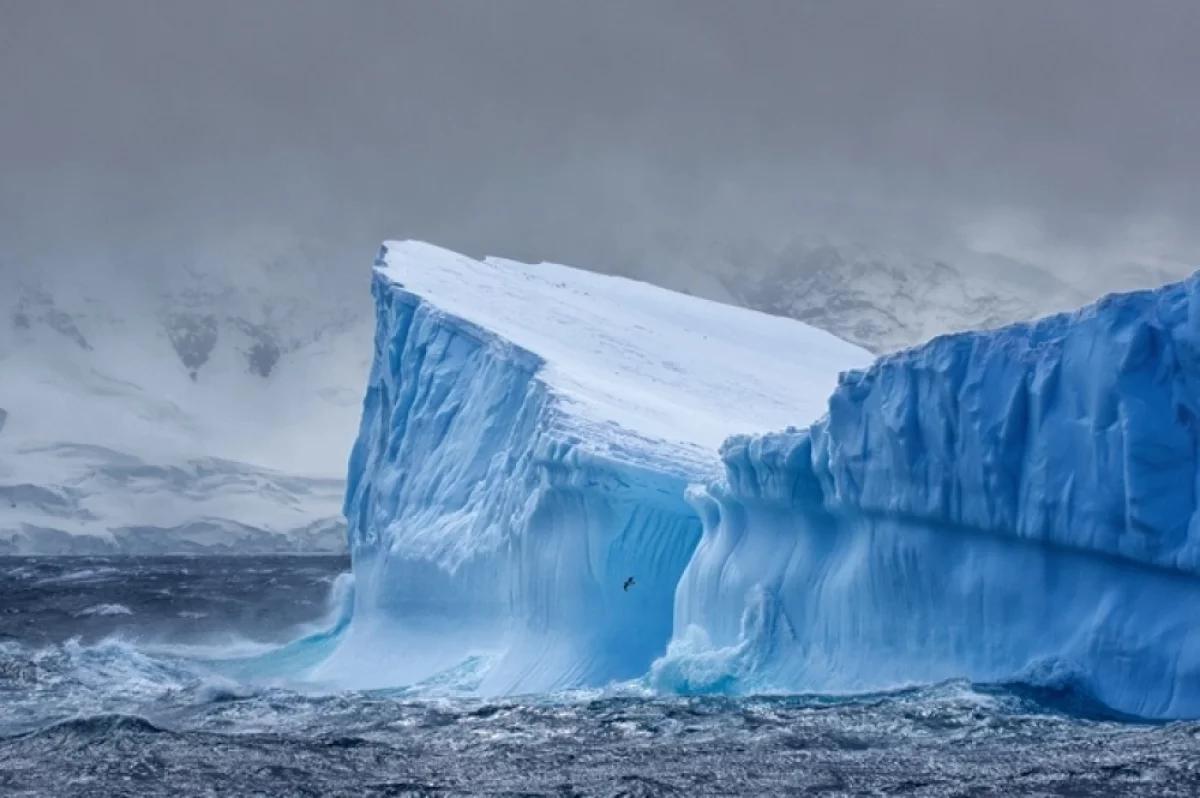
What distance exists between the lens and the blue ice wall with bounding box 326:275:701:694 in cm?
1727

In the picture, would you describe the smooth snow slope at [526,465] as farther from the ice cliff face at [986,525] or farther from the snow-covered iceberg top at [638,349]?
the ice cliff face at [986,525]

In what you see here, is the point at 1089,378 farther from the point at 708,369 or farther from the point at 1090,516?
the point at 708,369

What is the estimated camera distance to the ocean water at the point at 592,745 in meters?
9.44

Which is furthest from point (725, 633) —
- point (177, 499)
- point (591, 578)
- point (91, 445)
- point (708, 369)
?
point (91, 445)

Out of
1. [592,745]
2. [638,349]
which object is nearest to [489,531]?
[638,349]

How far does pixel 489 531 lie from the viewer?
19.2 meters

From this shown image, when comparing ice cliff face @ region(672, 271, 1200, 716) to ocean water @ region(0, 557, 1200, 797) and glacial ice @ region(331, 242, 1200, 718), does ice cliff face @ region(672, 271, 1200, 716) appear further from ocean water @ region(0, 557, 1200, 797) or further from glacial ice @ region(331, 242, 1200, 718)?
ocean water @ region(0, 557, 1200, 797)

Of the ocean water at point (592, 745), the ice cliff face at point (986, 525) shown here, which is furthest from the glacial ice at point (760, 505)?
the ocean water at point (592, 745)

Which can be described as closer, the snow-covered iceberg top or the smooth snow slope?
the smooth snow slope

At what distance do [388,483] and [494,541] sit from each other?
391 cm

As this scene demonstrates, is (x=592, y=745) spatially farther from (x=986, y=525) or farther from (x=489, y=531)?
(x=489, y=531)

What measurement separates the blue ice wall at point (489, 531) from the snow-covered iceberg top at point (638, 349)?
45 cm

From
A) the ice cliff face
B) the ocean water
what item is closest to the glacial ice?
the ice cliff face

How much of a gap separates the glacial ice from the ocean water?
750mm
